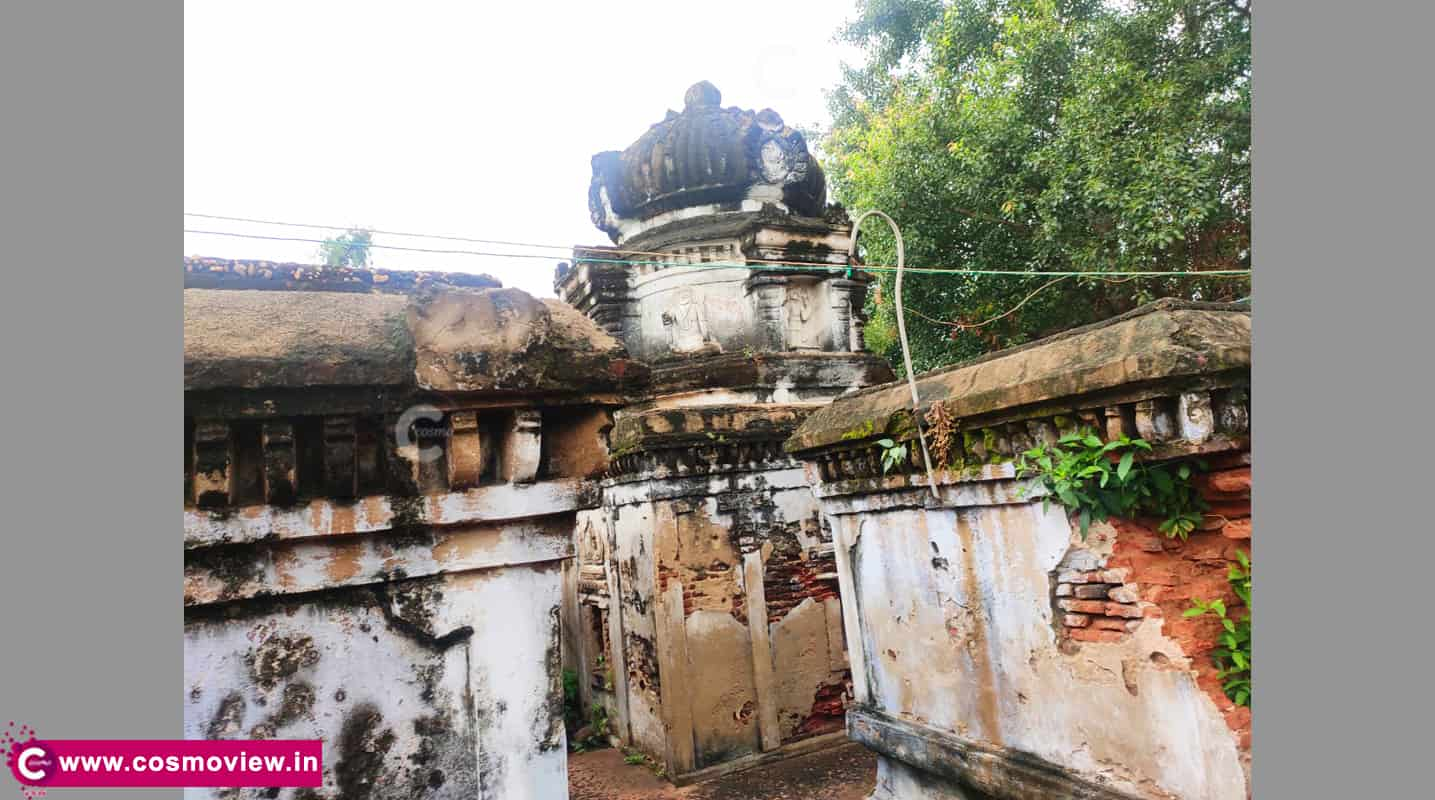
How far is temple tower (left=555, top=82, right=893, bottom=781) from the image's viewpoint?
7.63 meters

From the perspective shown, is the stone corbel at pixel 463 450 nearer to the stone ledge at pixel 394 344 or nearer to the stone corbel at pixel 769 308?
the stone ledge at pixel 394 344

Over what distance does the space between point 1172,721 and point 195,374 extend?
Answer: 3.79 m

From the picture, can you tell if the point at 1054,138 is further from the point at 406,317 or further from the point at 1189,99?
the point at 406,317

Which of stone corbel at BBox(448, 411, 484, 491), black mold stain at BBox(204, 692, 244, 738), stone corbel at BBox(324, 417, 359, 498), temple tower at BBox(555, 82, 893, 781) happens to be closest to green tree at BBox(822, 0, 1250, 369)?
temple tower at BBox(555, 82, 893, 781)

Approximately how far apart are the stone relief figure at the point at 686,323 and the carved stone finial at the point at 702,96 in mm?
2553

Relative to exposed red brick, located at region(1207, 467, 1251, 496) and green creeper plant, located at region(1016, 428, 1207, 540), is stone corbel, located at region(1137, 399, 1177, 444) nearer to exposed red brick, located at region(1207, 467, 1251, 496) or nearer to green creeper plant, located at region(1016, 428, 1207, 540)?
green creeper plant, located at region(1016, 428, 1207, 540)

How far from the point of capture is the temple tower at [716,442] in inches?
300

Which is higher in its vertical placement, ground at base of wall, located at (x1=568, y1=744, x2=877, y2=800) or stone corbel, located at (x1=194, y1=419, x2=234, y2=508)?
stone corbel, located at (x1=194, y1=419, x2=234, y2=508)

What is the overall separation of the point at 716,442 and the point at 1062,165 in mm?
5252

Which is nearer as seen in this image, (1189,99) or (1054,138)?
(1189,99)

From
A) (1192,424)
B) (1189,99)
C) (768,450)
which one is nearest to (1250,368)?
(1192,424)

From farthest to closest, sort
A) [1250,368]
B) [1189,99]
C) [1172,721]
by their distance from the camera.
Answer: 1. [1189,99]
2. [1172,721]
3. [1250,368]

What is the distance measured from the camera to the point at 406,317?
2.51 metres
